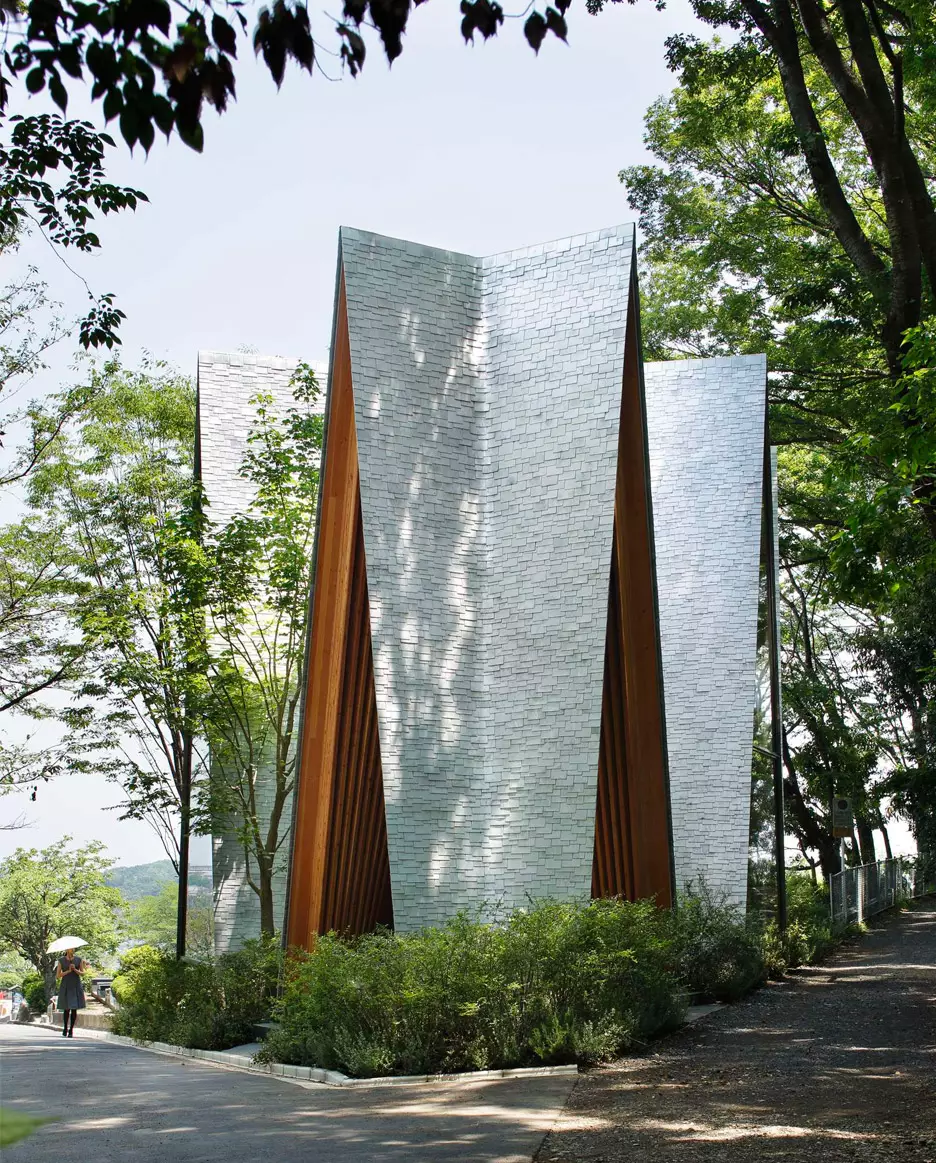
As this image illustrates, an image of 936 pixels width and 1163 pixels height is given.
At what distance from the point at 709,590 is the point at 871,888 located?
1305cm

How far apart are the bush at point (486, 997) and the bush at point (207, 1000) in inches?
97.0

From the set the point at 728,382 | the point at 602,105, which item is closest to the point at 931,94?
the point at 602,105

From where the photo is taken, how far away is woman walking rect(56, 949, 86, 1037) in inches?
612

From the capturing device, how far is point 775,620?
17.0 metres

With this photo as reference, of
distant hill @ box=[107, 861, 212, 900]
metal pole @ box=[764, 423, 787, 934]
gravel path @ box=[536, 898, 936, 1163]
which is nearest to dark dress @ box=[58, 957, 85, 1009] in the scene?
gravel path @ box=[536, 898, 936, 1163]

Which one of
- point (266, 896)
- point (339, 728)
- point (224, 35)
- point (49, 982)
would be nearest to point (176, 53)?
point (224, 35)

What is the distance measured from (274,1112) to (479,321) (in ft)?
28.2

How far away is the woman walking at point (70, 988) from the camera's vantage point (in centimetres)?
1555

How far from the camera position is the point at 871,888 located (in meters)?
25.6

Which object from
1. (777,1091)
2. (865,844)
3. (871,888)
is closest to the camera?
(777,1091)

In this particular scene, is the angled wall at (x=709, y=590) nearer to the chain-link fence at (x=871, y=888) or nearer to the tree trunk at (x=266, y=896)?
the tree trunk at (x=266, y=896)

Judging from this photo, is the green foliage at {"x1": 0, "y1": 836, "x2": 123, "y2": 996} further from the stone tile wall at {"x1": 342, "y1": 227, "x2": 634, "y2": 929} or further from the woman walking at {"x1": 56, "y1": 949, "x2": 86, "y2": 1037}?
the stone tile wall at {"x1": 342, "y1": 227, "x2": 634, "y2": 929}

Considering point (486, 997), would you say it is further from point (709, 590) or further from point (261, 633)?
point (709, 590)

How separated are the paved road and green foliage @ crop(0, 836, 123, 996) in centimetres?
3251
